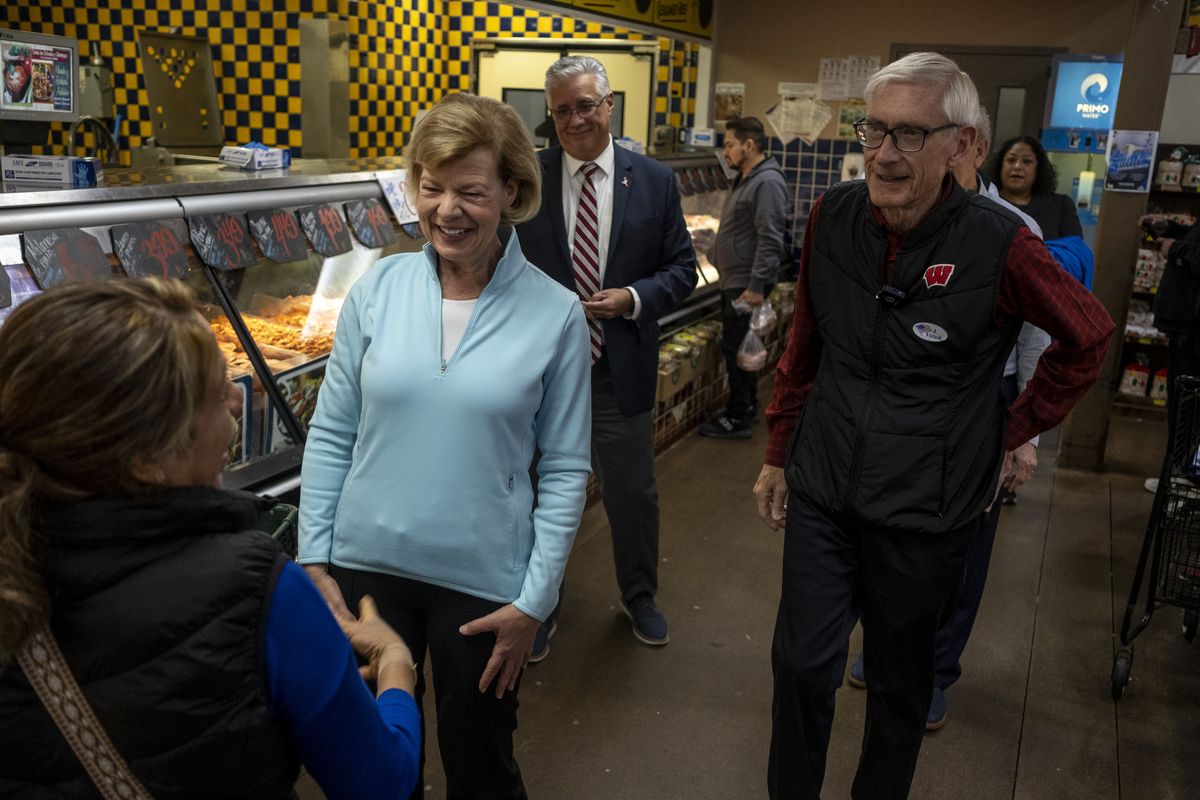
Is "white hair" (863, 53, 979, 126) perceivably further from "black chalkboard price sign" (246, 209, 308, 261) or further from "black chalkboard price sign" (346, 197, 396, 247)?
"black chalkboard price sign" (346, 197, 396, 247)

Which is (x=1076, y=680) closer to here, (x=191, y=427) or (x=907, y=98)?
(x=907, y=98)

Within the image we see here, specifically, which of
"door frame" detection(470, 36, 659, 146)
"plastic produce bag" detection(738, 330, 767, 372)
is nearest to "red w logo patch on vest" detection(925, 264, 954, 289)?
"plastic produce bag" detection(738, 330, 767, 372)

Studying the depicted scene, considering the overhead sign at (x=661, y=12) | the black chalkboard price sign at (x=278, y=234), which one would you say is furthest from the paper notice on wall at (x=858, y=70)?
the black chalkboard price sign at (x=278, y=234)

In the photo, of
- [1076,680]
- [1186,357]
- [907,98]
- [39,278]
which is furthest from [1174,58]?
[39,278]

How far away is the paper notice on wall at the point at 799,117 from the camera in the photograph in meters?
8.05

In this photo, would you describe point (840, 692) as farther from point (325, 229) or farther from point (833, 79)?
point (833, 79)

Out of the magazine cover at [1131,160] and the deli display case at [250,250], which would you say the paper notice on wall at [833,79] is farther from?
the deli display case at [250,250]

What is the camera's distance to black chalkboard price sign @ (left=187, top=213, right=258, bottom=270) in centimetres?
281

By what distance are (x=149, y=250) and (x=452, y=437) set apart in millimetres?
1213

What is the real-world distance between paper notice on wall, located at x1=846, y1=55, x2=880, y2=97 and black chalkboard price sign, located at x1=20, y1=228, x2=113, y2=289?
654 cm

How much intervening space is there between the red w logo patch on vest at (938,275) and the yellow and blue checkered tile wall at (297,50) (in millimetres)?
5647

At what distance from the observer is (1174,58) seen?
18.4ft

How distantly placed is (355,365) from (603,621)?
7.00ft

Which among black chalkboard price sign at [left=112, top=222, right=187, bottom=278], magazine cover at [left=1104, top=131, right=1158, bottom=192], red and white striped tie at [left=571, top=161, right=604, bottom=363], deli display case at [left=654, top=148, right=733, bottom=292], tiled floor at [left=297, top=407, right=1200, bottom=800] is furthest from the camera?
deli display case at [left=654, top=148, right=733, bottom=292]
